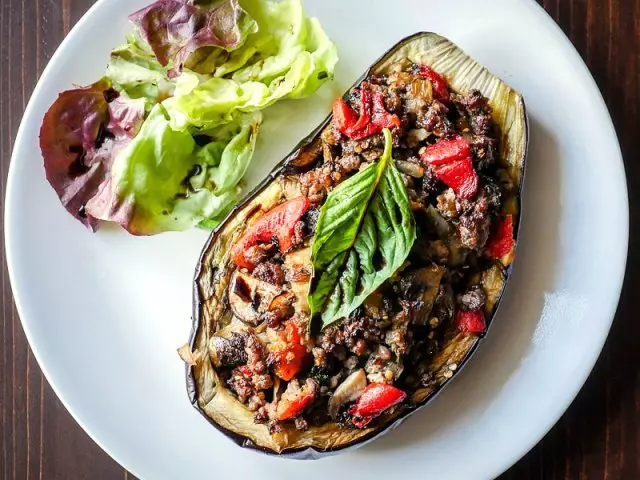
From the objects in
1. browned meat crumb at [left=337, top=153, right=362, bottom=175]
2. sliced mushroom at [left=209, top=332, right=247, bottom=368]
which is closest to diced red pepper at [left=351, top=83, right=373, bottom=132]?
browned meat crumb at [left=337, top=153, right=362, bottom=175]

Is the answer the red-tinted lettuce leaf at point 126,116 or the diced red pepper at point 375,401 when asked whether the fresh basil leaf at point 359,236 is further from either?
the red-tinted lettuce leaf at point 126,116

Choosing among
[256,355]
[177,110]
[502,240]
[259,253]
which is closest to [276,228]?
[259,253]

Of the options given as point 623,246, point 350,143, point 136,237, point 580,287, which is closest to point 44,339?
point 136,237

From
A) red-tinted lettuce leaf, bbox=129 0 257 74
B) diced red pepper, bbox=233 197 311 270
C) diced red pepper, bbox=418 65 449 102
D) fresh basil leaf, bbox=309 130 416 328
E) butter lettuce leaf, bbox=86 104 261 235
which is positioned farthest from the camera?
butter lettuce leaf, bbox=86 104 261 235

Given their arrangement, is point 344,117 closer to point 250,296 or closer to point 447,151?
point 447,151

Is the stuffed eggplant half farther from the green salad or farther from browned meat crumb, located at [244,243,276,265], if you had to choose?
the green salad

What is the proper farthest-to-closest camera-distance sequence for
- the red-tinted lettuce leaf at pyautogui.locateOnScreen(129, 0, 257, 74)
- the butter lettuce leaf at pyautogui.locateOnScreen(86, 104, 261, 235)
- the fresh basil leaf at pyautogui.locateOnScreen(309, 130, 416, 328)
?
the butter lettuce leaf at pyautogui.locateOnScreen(86, 104, 261, 235), the red-tinted lettuce leaf at pyautogui.locateOnScreen(129, 0, 257, 74), the fresh basil leaf at pyautogui.locateOnScreen(309, 130, 416, 328)
